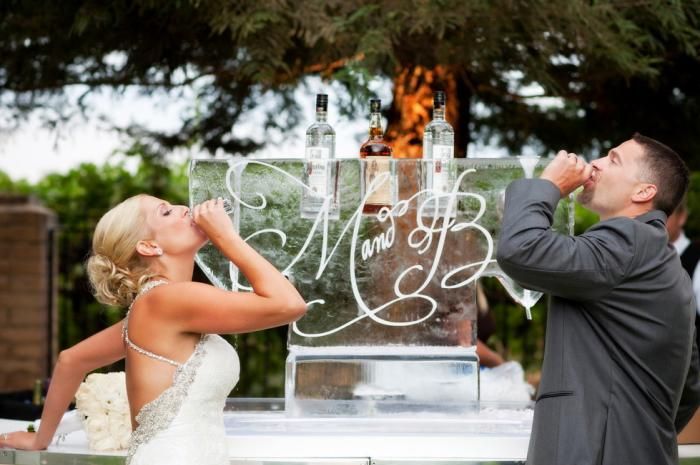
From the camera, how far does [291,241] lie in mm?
3320

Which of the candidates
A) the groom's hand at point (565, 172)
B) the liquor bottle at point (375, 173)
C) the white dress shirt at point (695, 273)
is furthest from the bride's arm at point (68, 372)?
the white dress shirt at point (695, 273)

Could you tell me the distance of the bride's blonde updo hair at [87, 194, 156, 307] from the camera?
2506 mm

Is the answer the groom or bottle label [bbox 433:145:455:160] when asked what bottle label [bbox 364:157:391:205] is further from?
the groom

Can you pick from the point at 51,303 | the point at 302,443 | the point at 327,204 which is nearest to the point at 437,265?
the point at 327,204

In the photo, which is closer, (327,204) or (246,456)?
(246,456)

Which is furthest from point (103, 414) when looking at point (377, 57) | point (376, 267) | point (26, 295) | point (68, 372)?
point (26, 295)

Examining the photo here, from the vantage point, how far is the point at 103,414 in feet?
9.77

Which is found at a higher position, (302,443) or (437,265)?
(437,265)

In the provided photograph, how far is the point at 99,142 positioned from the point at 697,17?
365 centimetres

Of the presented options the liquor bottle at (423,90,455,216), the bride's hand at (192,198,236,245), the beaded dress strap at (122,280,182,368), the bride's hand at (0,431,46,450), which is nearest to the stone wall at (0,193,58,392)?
the bride's hand at (0,431,46,450)

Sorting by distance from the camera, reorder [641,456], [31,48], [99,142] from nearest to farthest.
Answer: [641,456] → [31,48] → [99,142]

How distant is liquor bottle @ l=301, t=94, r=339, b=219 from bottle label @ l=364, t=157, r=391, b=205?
0.38 feet

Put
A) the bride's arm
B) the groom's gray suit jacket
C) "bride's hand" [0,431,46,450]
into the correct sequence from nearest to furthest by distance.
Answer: the groom's gray suit jacket → the bride's arm → "bride's hand" [0,431,46,450]

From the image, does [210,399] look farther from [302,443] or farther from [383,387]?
[383,387]
